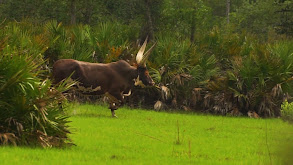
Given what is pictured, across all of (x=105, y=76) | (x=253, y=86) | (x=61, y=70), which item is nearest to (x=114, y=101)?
(x=105, y=76)

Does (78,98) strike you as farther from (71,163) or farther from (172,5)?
(172,5)

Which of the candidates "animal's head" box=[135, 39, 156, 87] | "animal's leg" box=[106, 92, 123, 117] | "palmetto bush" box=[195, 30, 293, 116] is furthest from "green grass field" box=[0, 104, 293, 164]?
"palmetto bush" box=[195, 30, 293, 116]

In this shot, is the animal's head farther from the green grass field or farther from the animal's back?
the animal's back

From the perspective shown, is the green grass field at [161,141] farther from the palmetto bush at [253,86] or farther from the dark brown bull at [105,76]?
the palmetto bush at [253,86]

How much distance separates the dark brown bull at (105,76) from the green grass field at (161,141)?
606 mm

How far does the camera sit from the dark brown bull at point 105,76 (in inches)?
752

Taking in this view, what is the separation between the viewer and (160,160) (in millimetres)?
10664

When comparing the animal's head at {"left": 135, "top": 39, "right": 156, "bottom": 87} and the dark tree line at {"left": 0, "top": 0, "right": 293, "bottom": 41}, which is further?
the dark tree line at {"left": 0, "top": 0, "right": 293, "bottom": 41}

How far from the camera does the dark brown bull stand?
62.7ft

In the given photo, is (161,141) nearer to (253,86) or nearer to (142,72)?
(142,72)

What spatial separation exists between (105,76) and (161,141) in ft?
21.3

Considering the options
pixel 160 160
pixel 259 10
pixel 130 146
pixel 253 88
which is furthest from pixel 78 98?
pixel 259 10

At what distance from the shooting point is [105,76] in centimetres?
1939

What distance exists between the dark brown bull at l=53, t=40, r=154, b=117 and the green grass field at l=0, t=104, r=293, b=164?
0.61 meters
